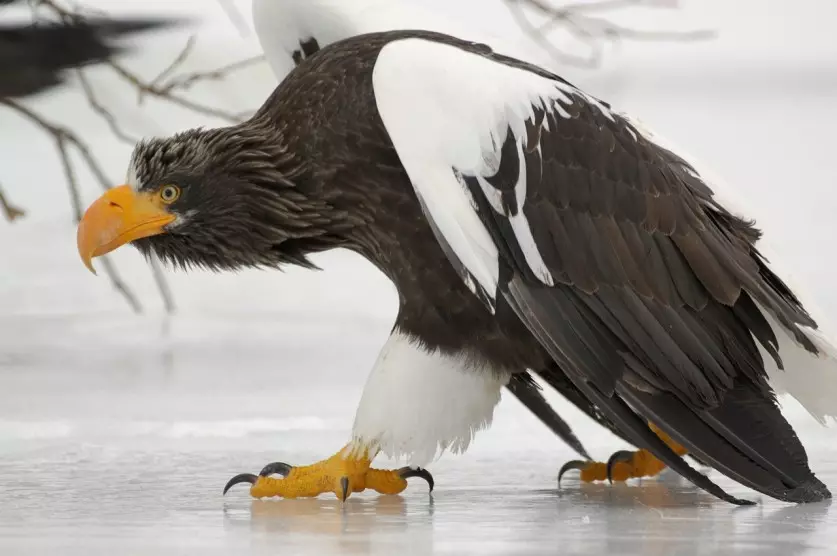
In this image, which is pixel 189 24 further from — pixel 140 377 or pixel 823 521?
pixel 823 521

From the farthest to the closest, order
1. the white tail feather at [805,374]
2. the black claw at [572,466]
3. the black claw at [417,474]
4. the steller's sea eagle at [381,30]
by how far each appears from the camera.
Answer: the steller's sea eagle at [381,30] → the black claw at [572,466] → the black claw at [417,474] → the white tail feather at [805,374]

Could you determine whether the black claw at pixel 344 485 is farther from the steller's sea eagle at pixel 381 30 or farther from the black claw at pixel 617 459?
the black claw at pixel 617 459

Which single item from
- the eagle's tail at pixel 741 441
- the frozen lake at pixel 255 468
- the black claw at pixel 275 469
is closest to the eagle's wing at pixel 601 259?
the eagle's tail at pixel 741 441

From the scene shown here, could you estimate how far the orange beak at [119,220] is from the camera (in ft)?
8.29

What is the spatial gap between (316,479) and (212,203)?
2.06 feet

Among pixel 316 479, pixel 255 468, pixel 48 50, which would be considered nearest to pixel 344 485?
pixel 316 479

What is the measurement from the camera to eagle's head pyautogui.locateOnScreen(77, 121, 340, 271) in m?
2.55

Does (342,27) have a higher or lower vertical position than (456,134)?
higher

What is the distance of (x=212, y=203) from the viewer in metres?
2.60

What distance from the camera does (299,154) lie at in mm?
2584

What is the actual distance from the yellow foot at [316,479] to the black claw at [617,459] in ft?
1.57

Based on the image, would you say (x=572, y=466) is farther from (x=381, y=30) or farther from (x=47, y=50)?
(x=47, y=50)

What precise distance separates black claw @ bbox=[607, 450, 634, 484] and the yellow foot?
48cm

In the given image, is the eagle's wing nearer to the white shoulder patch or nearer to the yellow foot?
the white shoulder patch
